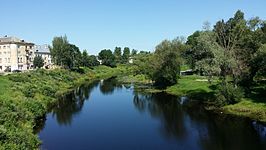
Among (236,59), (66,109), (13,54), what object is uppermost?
(13,54)

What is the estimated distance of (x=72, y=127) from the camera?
4569 cm

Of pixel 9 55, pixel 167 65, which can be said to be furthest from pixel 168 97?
pixel 9 55

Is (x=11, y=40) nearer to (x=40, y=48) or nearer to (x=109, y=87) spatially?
(x=40, y=48)

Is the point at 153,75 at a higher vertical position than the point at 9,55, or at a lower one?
lower

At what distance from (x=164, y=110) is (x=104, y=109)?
1186 centimetres

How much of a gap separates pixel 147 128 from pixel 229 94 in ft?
56.1

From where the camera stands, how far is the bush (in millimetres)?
52125

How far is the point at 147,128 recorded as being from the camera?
143 feet

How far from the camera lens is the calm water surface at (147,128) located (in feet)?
115

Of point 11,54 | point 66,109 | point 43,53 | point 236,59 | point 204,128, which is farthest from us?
point 43,53

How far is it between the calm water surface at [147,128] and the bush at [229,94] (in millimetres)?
4504

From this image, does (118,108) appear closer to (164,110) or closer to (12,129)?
(164,110)

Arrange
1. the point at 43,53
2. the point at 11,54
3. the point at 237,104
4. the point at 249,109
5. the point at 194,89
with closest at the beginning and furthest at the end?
the point at 249,109, the point at 237,104, the point at 194,89, the point at 11,54, the point at 43,53

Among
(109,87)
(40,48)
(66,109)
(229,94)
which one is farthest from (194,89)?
(40,48)
